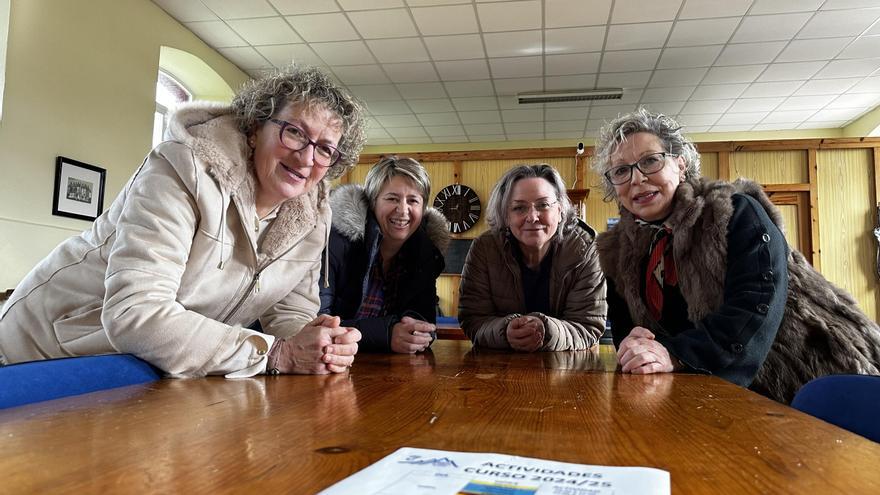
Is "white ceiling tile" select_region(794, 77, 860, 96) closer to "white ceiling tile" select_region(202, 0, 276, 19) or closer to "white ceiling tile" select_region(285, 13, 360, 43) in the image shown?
"white ceiling tile" select_region(285, 13, 360, 43)

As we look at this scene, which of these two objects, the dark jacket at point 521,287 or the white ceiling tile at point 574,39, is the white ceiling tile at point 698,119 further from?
the dark jacket at point 521,287

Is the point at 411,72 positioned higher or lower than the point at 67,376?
higher

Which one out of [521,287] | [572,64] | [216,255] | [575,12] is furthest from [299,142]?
[572,64]

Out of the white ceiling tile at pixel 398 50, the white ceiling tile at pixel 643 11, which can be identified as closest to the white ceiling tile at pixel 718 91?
the white ceiling tile at pixel 643 11

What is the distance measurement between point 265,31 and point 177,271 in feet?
14.6

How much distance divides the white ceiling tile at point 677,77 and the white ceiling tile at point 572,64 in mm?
713

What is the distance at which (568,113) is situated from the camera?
7.05 meters

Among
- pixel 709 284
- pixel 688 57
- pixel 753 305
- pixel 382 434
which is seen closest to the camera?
pixel 382 434

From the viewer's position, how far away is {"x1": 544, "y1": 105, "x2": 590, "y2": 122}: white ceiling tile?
689 cm

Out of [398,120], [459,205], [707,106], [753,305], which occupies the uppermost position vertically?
[707,106]

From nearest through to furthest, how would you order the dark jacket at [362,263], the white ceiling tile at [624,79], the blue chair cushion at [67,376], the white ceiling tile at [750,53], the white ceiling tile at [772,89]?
the blue chair cushion at [67,376]
the dark jacket at [362,263]
the white ceiling tile at [750,53]
the white ceiling tile at [624,79]
the white ceiling tile at [772,89]

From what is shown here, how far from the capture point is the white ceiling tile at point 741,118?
7078 mm

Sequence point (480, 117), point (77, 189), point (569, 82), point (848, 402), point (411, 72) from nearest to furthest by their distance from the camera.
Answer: point (848, 402) < point (77, 189) < point (411, 72) < point (569, 82) < point (480, 117)

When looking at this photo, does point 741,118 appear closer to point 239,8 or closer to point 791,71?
point 791,71
